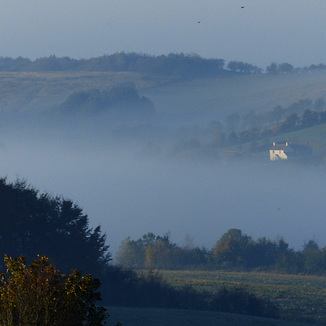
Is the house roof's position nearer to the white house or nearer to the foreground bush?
the white house

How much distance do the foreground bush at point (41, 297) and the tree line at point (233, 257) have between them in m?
39.5

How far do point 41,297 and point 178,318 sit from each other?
51.2 feet

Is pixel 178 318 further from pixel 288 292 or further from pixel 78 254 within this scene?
pixel 288 292

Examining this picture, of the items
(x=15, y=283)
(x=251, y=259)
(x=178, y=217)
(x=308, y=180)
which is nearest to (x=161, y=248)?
(x=251, y=259)

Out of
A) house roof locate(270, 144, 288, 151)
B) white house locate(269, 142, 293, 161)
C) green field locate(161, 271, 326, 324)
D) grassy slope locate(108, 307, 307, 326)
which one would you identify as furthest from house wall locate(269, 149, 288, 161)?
grassy slope locate(108, 307, 307, 326)

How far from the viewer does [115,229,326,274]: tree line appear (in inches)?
1939

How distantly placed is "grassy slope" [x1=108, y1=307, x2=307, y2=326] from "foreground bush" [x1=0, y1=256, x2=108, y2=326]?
13.4 m

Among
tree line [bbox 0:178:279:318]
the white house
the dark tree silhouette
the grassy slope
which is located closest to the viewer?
the grassy slope

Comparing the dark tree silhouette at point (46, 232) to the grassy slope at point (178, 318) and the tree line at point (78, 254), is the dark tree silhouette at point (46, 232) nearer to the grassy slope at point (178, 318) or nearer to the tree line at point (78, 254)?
the tree line at point (78, 254)

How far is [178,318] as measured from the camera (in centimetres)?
2386

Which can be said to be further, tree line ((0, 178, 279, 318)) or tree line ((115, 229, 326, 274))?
tree line ((115, 229, 326, 274))

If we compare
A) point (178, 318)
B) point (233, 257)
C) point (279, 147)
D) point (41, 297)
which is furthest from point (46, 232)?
point (279, 147)

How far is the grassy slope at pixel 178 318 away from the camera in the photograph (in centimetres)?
2289

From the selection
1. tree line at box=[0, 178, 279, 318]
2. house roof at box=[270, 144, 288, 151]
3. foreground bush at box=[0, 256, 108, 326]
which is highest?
house roof at box=[270, 144, 288, 151]
